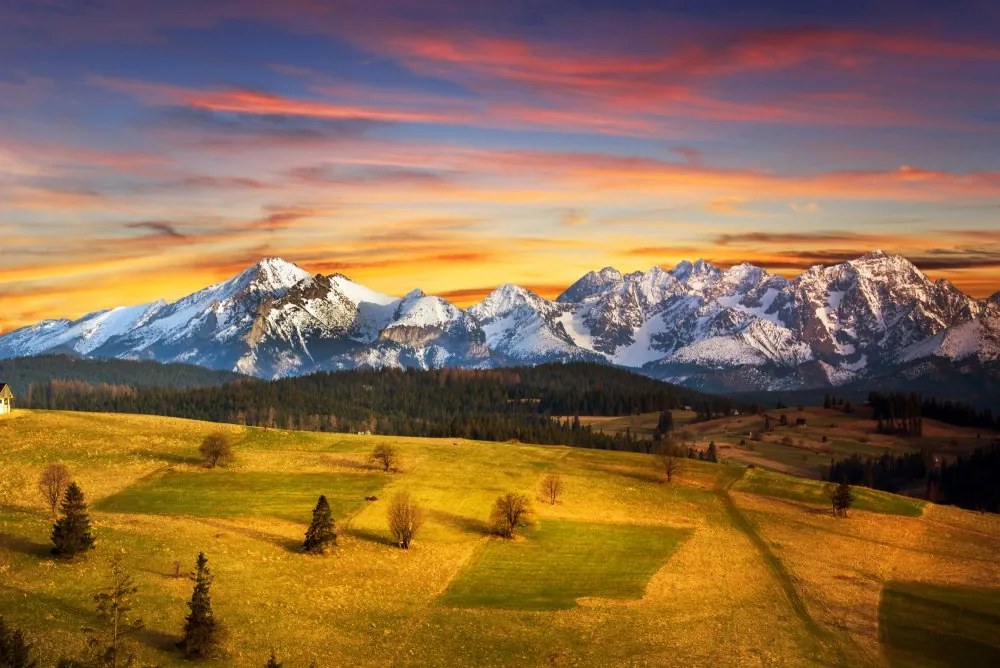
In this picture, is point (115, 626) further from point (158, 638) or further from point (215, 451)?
point (215, 451)

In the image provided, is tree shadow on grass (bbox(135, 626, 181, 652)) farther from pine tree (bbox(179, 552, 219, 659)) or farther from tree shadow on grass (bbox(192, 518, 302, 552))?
tree shadow on grass (bbox(192, 518, 302, 552))

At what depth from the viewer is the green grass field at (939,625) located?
77.4m

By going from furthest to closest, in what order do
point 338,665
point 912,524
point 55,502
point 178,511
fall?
point 912,524, point 178,511, point 55,502, point 338,665

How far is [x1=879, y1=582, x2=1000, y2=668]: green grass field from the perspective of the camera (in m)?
77.4

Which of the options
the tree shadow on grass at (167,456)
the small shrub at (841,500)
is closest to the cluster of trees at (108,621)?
the tree shadow on grass at (167,456)

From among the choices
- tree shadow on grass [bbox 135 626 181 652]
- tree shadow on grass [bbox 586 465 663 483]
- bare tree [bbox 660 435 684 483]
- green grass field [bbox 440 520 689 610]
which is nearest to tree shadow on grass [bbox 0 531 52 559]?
tree shadow on grass [bbox 135 626 181 652]

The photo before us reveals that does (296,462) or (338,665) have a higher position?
(296,462)

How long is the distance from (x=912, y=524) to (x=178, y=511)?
100547 mm

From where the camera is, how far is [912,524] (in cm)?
12788

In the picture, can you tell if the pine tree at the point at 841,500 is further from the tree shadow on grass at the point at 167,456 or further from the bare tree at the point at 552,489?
the tree shadow on grass at the point at 167,456

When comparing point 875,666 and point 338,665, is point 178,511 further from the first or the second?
point 875,666

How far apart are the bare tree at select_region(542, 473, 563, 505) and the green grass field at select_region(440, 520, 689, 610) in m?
12.2

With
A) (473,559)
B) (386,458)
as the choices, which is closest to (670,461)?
(386,458)

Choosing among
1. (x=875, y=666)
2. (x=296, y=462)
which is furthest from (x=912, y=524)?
(x=296, y=462)
